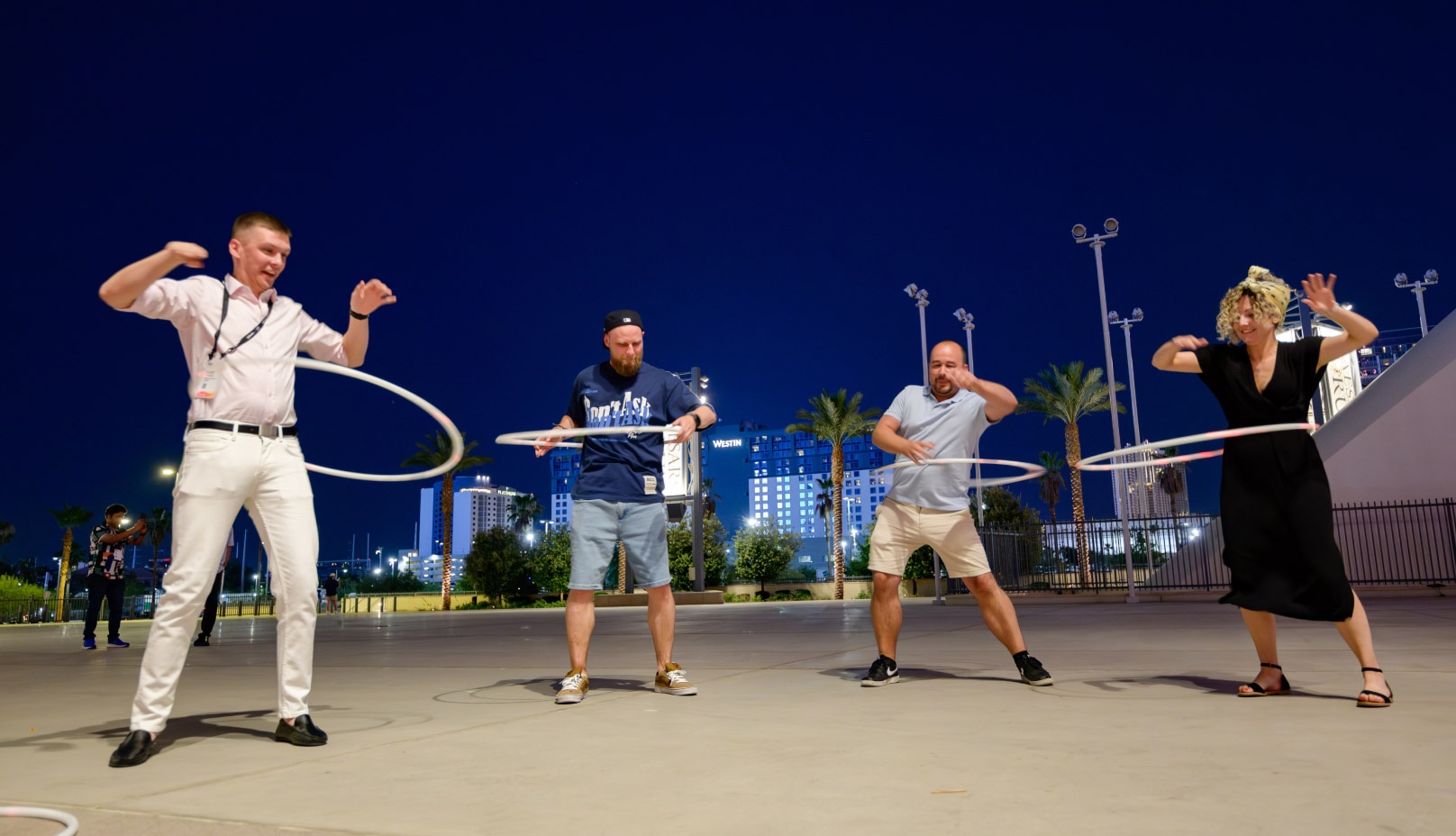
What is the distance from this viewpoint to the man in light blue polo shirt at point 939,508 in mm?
5414

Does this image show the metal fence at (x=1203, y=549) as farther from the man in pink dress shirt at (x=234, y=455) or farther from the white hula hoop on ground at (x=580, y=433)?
the man in pink dress shirt at (x=234, y=455)

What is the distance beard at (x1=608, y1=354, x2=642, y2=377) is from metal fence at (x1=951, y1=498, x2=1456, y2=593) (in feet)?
44.7

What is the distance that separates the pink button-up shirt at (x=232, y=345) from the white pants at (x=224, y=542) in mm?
113

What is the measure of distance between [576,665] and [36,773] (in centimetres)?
246

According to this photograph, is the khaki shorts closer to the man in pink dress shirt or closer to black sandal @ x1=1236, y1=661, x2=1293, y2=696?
black sandal @ x1=1236, y1=661, x2=1293, y2=696

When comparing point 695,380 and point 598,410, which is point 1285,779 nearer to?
point 598,410

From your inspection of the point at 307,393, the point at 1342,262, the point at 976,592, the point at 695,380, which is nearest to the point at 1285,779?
the point at 976,592

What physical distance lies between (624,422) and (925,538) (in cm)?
188

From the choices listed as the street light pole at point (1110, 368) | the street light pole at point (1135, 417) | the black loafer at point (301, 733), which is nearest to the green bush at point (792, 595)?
the street light pole at point (1135, 417)

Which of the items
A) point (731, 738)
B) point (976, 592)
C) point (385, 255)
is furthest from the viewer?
point (385, 255)

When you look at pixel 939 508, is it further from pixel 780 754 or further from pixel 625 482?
pixel 780 754

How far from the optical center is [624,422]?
18.0 feet

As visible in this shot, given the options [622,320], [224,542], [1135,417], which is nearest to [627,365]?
[622,320]

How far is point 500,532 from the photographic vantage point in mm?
54500
